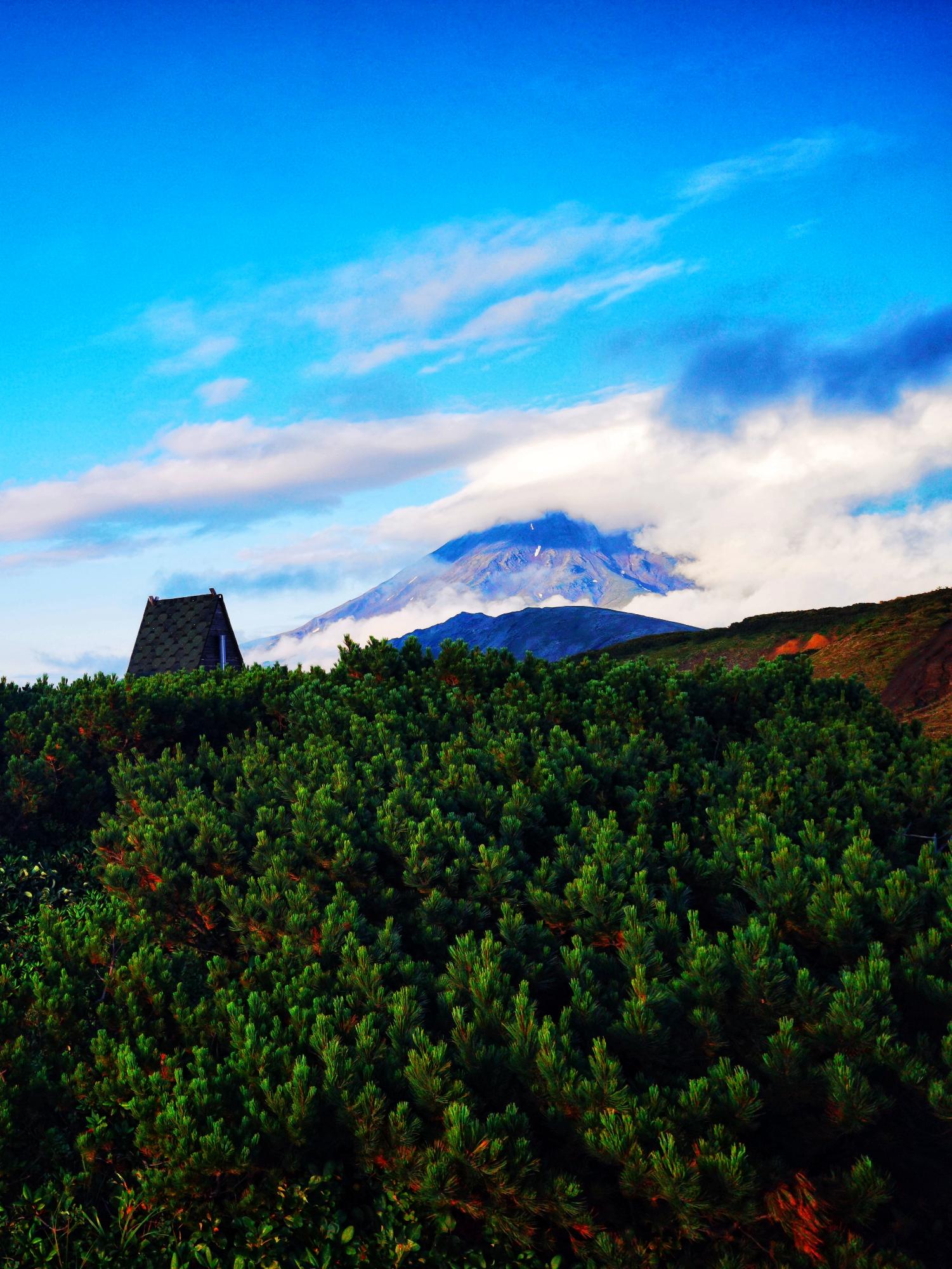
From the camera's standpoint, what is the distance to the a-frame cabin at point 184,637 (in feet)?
100

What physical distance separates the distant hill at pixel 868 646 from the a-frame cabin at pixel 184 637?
15.0 meters

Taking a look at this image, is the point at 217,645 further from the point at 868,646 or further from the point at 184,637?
the point at 868,646

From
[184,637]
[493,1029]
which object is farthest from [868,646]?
[493,1029]

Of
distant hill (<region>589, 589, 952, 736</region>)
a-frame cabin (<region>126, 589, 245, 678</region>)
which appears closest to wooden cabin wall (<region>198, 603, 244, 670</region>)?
a-frame cabin (<region>126, 589, 245, 678</region>)

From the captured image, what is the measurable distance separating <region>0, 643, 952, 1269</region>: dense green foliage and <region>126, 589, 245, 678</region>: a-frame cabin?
70.1ft

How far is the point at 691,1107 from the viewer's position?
5301 millimetres

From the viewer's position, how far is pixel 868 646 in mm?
38906

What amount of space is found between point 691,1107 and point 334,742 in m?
6.94

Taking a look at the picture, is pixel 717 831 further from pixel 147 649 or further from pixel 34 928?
pixel 147 649

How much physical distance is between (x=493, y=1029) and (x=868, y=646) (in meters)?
37.4

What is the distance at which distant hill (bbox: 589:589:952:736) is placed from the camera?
29.7 metres

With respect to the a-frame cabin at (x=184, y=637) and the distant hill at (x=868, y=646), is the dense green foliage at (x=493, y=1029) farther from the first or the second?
the a-frame cabin at (x=184, y=637)

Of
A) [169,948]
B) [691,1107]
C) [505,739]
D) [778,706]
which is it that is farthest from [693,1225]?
[778,706]

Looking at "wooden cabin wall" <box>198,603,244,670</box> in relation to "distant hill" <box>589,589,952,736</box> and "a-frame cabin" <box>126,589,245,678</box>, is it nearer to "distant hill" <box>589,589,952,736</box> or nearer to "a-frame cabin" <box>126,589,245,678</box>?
"a-frame cabin" <box>126,589,245,678</box>
